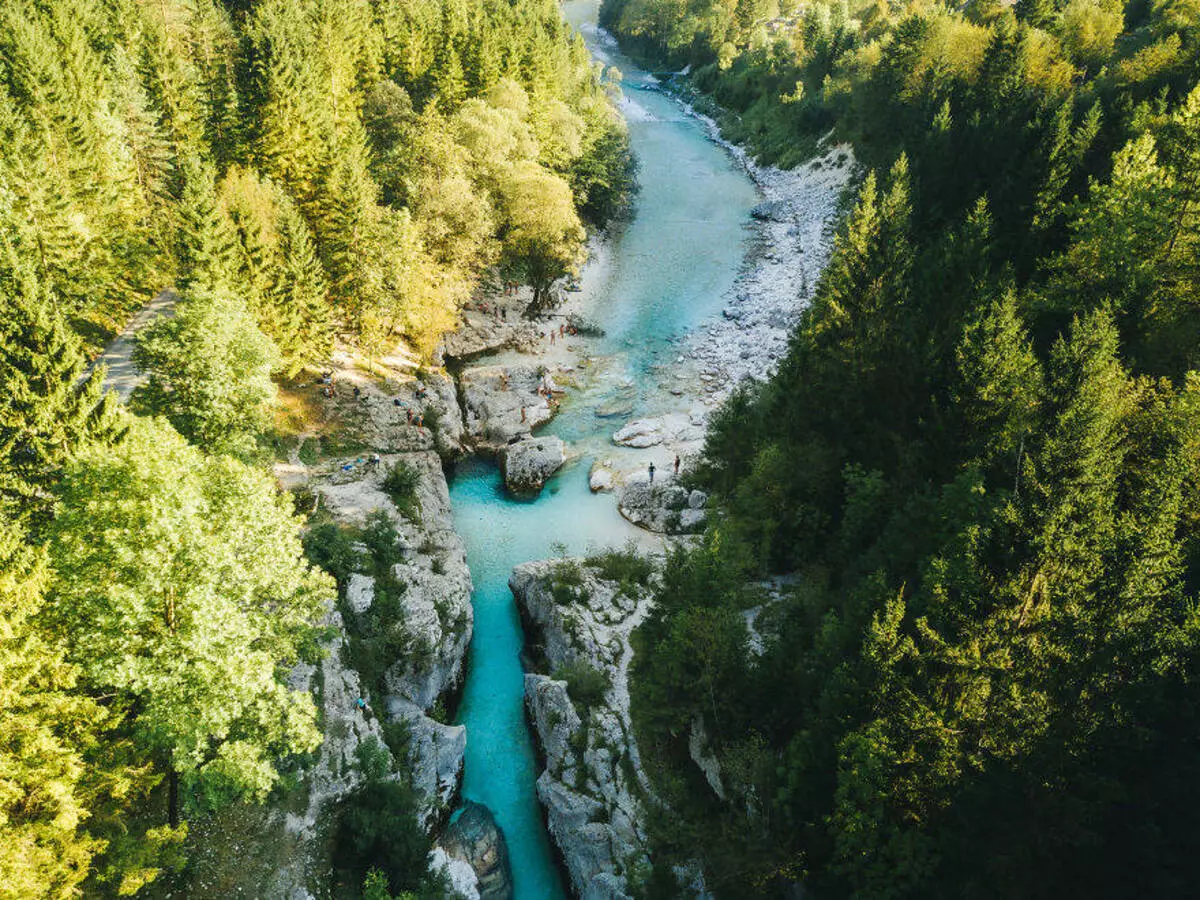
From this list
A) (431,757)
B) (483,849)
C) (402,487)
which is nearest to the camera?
(483,849)

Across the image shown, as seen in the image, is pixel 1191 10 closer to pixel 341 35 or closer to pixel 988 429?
pixel 988 429

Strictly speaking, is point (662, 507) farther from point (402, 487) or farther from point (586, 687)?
point (402, 487)

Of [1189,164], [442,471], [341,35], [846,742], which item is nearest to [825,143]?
[341,35]

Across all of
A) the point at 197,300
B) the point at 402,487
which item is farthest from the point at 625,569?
the point at 197,300

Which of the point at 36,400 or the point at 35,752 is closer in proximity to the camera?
the point at 35,752

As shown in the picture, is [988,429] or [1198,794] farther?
[988,429]

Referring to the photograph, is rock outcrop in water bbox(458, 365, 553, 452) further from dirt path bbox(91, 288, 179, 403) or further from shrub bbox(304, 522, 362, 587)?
dirt path bbox(91, 288, 179, 403)
